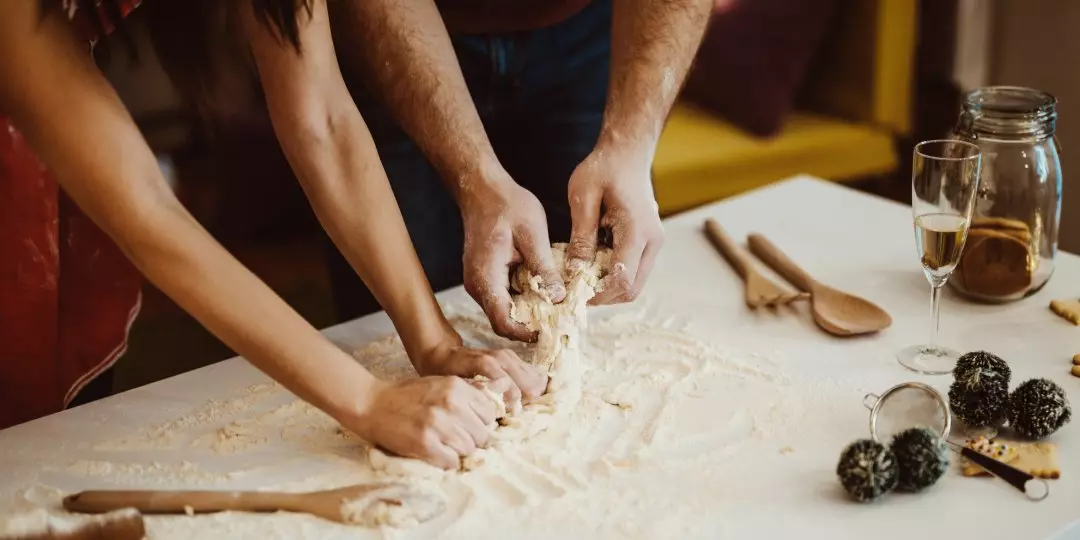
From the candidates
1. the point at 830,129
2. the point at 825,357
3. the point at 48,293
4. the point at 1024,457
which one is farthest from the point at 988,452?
the point at 830,129

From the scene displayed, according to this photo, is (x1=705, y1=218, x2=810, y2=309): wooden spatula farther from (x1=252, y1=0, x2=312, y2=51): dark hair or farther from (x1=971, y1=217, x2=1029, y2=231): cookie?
(x1=252, y1=0, x2=312, y2=51): dark hair

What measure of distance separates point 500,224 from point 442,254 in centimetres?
48

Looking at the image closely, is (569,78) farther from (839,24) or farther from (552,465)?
(839,24)

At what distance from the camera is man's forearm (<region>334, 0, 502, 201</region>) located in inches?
56.3

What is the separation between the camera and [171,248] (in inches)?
40.8

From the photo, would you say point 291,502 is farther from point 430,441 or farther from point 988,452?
point 988,452

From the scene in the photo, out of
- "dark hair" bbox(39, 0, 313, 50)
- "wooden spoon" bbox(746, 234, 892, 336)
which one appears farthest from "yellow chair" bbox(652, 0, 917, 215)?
"dark hair" bbox(39, 0, 313, 50)

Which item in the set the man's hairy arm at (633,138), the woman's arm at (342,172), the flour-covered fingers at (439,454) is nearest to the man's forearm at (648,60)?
the man's hairy arm at (633,138)

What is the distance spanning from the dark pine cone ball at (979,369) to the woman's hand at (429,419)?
1.63 ft

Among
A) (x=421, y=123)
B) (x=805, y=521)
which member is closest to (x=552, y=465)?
(x=805, y=521)

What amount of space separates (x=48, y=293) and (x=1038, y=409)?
4.03 feet

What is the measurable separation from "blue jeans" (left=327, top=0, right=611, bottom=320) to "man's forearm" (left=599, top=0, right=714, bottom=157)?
0.48ft

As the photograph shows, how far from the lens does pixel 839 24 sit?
3105 mm

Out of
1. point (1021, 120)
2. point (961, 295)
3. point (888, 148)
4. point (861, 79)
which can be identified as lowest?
point (888, 148)
